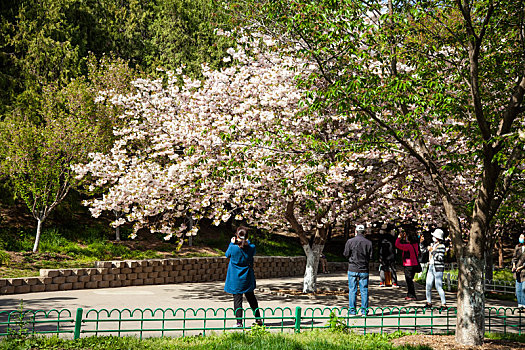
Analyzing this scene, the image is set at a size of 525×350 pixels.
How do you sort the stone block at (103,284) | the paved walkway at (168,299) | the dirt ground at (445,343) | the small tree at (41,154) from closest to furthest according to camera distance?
the dirt ground at (445,343), the paved walkway at (168,299), the stone block at (103,284), the small tree at (41,154)

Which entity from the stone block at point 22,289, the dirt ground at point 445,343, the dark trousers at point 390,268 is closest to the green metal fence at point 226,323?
the dirt ground at point 445,343

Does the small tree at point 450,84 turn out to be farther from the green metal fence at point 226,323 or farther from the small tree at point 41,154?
the small tree at point 41,154

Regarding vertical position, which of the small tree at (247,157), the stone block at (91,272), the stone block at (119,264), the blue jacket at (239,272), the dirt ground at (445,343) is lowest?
the dirt ground at (445,343)

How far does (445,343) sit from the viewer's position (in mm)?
7398

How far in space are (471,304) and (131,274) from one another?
11.2m

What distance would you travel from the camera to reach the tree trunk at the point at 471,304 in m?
7.29

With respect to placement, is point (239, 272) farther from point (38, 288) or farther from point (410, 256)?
point (38, 288)

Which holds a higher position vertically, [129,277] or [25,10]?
[25,10]

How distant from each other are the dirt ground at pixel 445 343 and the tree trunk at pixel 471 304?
146 millimetres

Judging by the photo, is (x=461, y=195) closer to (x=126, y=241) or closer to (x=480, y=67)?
(x=480, y=67)

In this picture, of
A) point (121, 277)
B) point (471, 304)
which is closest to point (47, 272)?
point (121, 277)

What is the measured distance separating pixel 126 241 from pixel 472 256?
1547 cm

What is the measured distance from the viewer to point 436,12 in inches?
355

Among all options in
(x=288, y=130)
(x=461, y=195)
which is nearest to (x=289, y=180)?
(x=288, y=130)
